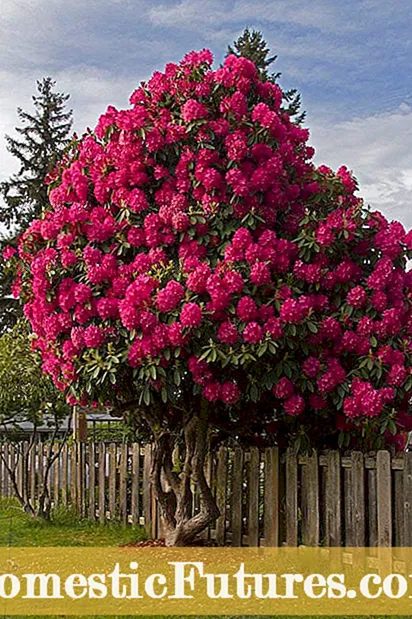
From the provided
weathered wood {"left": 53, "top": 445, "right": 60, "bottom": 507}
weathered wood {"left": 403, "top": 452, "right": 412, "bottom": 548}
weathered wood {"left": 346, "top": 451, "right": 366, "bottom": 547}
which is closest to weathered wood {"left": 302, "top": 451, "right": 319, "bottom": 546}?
weathered wood {"left": 346, "top": 451, "right": 366, "bottom": 547}

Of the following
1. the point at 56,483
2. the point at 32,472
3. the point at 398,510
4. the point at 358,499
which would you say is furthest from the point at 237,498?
the point at 32,472

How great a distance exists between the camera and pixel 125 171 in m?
7.52

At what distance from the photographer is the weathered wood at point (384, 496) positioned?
22.4 ft

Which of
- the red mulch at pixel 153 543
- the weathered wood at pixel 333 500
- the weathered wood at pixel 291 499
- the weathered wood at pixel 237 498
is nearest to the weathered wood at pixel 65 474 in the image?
the red mulch at pixel 153 543

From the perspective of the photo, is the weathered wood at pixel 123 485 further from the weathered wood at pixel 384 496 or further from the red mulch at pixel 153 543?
the weathered wood at pixel 384 496

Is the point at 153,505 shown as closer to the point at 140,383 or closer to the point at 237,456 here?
the point at 237,456

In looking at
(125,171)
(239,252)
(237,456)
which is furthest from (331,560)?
(125,171)

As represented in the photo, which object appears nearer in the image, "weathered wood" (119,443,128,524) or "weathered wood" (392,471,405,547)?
"weathered wood" (392,471,405,547)

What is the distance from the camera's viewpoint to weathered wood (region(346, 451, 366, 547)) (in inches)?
279

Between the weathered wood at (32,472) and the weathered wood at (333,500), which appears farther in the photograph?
the weathered wood at (32,472)

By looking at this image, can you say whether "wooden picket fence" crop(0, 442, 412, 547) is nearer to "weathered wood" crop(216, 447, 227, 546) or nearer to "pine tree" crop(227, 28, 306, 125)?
"weathered wood" crop(216, 447, 227, 546)

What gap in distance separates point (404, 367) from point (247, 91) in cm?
271

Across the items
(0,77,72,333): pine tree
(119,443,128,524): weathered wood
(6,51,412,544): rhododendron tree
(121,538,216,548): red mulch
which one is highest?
(0,77,72,333): pine tree

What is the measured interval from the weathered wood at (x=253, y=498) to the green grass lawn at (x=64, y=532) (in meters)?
1.53
